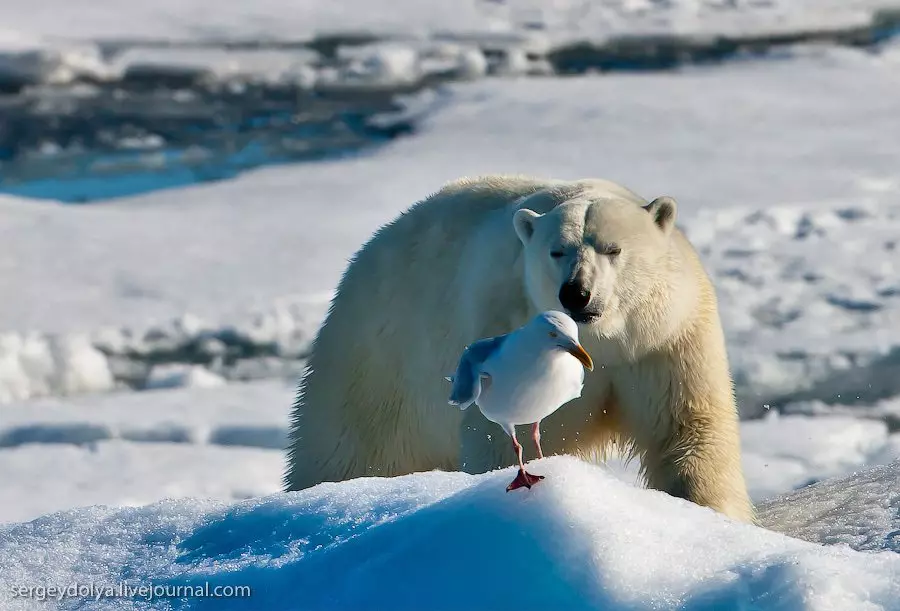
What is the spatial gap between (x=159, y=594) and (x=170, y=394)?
3541mm

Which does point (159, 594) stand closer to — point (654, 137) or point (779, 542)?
point (779, 542)

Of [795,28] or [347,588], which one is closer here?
[347,588]

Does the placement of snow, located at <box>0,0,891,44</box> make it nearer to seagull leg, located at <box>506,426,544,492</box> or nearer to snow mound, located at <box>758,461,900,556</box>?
snow mound, located at <box>758,461,900,556</box>

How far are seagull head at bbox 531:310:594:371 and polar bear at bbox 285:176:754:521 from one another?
2.62 feet

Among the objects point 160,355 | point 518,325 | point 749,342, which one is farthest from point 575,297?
point 160,355

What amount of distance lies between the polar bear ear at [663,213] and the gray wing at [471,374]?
1.13 meters

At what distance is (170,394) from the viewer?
5.73 m

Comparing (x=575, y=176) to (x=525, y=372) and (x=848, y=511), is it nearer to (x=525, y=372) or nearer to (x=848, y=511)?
(x=848, y=511)

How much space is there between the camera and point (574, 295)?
291cm

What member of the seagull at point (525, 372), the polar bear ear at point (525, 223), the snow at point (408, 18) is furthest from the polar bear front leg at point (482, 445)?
the snow at point (408, 18)

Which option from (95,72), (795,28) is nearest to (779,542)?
(95,72)

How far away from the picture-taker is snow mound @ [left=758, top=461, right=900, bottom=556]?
306 cm

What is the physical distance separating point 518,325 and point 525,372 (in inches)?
46.5

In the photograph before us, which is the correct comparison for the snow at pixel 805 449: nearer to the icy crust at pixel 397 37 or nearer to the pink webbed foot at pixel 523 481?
the pink webbed foot at pixel 523 481
